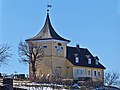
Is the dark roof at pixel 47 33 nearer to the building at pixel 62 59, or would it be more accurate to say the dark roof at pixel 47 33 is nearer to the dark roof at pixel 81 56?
the building at pixel 62 59

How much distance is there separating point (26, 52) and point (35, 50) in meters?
→ 1.65

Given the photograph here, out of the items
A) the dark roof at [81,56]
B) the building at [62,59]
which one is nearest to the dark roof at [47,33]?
the building at [62,59]

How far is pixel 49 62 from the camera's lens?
64438mm

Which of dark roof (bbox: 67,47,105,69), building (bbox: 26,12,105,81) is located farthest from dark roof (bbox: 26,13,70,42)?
dark roof (bbox: 67,47,105,69)

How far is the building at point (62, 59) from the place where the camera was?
64300 millimetres

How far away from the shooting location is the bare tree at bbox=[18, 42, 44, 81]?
201 feet

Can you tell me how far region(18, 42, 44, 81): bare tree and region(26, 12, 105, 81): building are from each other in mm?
1131

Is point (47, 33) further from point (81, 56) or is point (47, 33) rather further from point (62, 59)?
point (81, 56)

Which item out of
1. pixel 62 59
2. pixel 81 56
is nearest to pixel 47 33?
pixel 62 59

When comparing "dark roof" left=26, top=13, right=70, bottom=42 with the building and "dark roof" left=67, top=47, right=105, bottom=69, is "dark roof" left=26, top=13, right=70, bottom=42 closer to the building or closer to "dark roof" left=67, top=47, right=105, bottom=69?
the building

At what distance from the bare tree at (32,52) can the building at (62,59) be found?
1.13 metres

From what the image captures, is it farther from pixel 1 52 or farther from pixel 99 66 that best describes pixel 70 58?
pixel 1 52

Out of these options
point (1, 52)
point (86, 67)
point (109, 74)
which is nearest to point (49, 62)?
point (86, 67)

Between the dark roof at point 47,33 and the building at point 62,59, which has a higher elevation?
the dark roof at point 47,33
